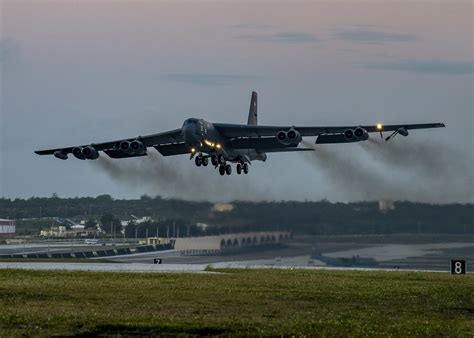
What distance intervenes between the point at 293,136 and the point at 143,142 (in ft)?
42.2

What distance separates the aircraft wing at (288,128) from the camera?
61.5m

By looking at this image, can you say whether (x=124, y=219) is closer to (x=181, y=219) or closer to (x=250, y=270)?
(x=181, y=219)

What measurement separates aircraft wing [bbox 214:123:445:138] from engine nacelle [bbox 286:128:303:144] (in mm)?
983

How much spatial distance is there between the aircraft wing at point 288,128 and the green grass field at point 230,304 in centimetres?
1517

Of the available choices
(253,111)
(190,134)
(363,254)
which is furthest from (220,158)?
(253,111)

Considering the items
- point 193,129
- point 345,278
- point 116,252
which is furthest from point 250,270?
point 116,252

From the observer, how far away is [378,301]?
35.1 m

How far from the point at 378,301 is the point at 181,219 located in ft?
122

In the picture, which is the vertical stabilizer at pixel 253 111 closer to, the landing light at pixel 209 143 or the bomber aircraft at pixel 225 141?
the bomber aircraft at pixel 225 141

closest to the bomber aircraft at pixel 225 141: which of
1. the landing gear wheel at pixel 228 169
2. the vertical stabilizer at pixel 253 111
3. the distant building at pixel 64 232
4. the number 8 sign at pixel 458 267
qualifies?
the landing gear wheel at pixel 228 169

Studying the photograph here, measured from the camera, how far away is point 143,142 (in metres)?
69.8

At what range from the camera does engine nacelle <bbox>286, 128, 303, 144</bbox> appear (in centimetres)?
6184

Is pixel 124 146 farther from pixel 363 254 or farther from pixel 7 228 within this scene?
pixel 7 228

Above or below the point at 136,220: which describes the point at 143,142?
above
